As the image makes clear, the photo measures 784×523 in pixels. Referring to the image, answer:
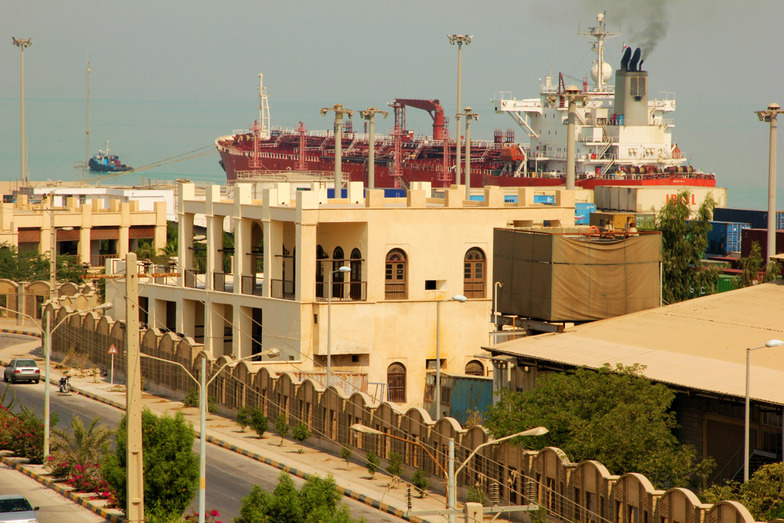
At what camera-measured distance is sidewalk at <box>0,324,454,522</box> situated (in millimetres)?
31906

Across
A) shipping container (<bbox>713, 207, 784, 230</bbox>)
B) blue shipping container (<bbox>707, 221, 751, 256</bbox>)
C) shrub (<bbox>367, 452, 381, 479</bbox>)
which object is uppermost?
shipping container (<bbox>713, 207, 784, 230</bbox>)

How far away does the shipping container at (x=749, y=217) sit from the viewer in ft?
260

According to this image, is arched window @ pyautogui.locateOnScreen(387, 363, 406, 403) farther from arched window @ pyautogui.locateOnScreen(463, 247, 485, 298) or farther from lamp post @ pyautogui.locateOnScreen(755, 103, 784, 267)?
lamp post @ pyautogui.locateOnScreen(755, 103, 784, 267)

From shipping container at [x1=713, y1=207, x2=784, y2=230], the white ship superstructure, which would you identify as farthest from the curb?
the white ship superstructure

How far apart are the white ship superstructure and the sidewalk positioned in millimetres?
80999

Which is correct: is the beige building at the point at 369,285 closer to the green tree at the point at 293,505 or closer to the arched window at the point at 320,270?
the arched window at the point at 320,270

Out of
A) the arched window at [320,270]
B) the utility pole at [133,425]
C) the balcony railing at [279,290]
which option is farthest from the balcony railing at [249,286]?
the utility pole at [133,425]

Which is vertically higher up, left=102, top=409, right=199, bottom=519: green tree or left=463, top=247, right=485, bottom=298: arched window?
left=463, top=247, right=485, bottom=298: arched window

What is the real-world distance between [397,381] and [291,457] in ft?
38.1

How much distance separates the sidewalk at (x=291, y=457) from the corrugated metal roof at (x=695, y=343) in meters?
5.43

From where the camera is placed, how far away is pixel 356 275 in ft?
163

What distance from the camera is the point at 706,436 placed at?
102 feet

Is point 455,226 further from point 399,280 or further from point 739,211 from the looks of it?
point 739,211

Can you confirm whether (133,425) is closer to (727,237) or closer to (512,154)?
(727,237)
